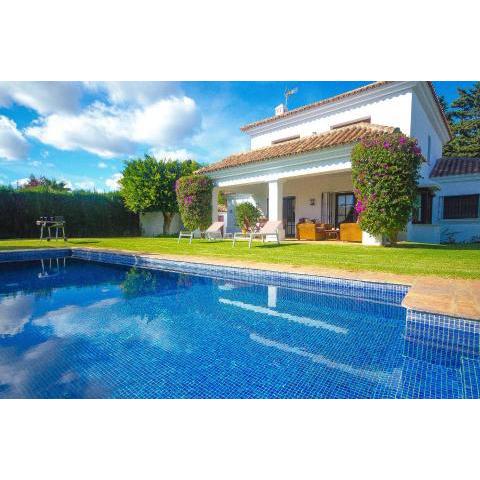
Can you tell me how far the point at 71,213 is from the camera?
19906mm

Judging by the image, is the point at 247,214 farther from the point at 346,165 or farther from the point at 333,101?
the point at 346,165

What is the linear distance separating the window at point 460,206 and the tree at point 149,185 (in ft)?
55.9

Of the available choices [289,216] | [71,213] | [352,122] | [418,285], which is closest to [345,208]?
[289,216]

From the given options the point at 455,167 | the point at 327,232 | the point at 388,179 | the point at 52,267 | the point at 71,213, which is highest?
the point at 455,167

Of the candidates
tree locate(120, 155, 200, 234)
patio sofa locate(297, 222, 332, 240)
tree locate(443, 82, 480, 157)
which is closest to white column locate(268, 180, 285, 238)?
patio sofa locate(297, 222, 332, 240)

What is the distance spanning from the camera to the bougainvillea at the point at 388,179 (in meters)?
8.50

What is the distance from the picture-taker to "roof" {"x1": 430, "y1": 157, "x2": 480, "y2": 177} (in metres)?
13.7

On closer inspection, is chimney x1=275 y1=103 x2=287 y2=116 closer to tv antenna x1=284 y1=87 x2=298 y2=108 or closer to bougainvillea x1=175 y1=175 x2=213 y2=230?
tv antenna x1=284 y1=87 x2=298 y2=108

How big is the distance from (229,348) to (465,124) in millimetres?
34857

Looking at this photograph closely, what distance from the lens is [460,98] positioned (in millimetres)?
29000
